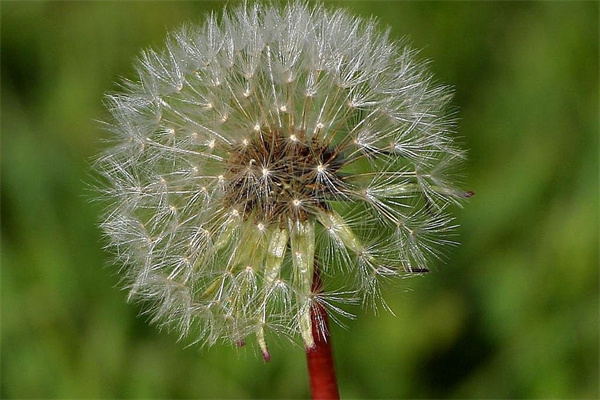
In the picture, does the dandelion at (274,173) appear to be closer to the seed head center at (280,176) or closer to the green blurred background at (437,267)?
the seed head center at (280,176)

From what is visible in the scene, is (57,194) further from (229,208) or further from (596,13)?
(596,13)

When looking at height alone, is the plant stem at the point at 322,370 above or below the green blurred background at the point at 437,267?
below

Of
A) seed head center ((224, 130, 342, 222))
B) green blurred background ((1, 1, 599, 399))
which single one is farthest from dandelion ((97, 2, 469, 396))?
green blurred background ((1, 1, 599, 399))

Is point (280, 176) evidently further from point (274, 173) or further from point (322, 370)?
point (322, 370)

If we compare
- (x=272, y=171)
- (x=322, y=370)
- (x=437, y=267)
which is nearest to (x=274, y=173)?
(x=272, y=171)

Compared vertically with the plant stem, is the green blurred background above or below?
above

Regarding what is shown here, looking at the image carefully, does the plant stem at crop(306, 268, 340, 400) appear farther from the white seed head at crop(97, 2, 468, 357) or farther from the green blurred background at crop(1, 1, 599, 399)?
the green blurred background at crop(1, 1, 599, 399)

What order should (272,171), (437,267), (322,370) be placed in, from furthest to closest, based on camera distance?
(437,267) < (272,171) < (322,370)

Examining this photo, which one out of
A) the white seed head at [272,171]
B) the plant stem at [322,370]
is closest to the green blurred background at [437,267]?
the white seed head at [272,171]
